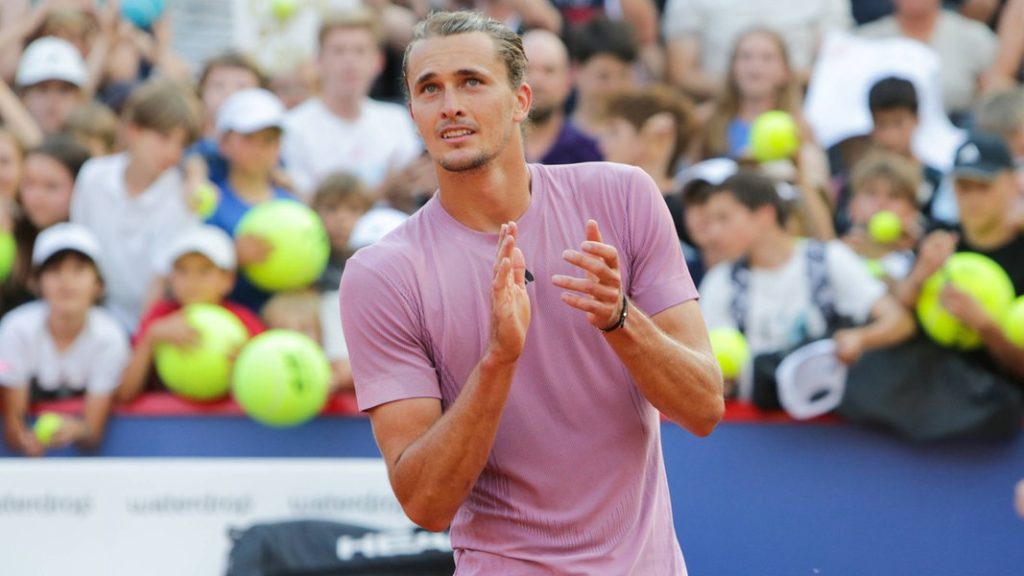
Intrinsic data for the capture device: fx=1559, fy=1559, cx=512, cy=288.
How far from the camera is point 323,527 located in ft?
19.7

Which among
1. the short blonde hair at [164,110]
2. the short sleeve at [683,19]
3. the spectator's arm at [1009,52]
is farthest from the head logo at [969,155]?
the short blonde hair at [164,110]

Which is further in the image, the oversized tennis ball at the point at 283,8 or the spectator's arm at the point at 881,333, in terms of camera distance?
the oversized tennis ball at the point at 283,8

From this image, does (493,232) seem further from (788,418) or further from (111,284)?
(111,284)

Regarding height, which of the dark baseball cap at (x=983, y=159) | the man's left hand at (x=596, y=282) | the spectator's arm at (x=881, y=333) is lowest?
the spectator's arm at (x=881, y=333)

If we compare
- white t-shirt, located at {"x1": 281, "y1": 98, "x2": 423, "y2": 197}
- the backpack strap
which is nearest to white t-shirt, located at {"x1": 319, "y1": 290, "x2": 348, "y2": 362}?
white t-shirt, located at {"x1": 281, "y1": 98, "x2": 423, "y2": 197}

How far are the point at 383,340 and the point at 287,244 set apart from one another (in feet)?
9.88

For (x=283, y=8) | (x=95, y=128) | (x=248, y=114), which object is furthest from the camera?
(x=283, y=8)

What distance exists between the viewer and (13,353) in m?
6.28

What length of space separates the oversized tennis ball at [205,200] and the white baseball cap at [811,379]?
8.27ft

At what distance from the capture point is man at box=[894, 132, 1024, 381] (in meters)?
5.66

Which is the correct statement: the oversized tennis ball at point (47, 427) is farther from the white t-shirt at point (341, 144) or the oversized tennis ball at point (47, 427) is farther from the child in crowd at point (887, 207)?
the child in crowd at point (887, 207)

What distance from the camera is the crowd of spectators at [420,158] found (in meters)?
6.14

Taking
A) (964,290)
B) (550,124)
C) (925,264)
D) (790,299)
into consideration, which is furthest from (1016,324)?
(550,124)

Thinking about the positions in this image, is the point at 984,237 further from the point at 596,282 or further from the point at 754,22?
the point at 596,282
